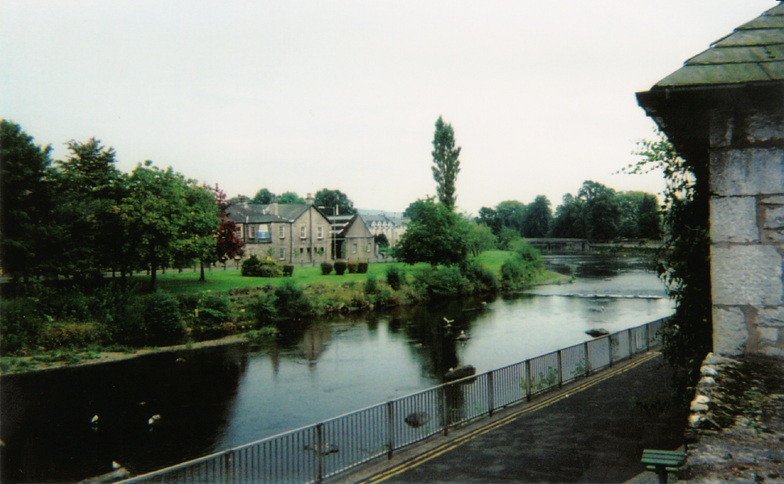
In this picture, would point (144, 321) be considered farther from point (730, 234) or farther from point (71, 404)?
point (730, 234)

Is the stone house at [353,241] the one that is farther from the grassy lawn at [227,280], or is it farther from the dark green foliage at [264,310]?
the dark green foliage at [264,310]

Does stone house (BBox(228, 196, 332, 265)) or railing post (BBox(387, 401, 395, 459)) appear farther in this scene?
stone house (BBox(228, 196, 332, 265))

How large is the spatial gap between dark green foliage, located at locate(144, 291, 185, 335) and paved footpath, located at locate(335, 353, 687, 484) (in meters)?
22.1

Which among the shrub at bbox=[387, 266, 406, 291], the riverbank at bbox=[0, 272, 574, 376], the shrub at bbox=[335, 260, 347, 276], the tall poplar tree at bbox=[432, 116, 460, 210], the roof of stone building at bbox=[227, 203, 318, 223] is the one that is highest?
the tall poplar tree at bbox=[432, 116, 460, 210]

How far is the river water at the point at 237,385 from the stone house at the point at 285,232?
3001 cm

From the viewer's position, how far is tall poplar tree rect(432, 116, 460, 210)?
63062mm

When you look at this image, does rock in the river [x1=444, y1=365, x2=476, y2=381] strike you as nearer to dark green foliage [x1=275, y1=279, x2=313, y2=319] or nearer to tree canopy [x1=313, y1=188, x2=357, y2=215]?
dark green foliage [x1=275, y1=279, x2=313, y2=319]

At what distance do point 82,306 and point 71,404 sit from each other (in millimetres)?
10612

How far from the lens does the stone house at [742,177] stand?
14.8 feet

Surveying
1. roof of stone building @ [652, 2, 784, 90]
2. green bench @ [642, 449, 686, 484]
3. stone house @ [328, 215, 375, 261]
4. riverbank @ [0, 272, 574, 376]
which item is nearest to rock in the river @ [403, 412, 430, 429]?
green bench @ [642, 449, 686, 484]

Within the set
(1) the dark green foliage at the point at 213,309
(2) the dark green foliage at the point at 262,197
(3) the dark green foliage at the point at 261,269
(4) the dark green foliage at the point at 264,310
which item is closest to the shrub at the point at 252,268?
(3) the dark green foliage at the point at 261,269

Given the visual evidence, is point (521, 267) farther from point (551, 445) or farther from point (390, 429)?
point (390, 429)

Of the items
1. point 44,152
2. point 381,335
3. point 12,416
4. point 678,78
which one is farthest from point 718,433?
point 44,152

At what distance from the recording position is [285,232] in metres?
62.8
